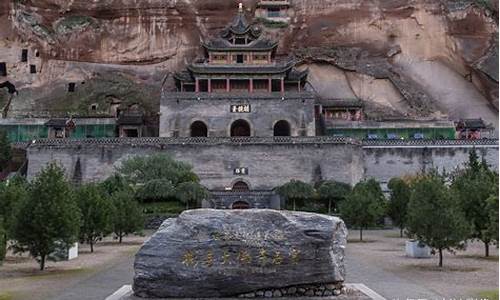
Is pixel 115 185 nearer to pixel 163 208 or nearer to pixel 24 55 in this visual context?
pixel 163 208

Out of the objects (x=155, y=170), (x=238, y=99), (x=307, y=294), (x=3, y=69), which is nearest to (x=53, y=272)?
(x=307, y=294)

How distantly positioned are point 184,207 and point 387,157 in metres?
17.1

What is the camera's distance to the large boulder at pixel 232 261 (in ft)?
38.7

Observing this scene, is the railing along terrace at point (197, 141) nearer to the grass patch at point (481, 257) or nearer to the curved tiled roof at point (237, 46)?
the curved tiled roof at point (237, 46)

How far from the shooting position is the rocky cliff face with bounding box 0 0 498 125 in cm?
5769

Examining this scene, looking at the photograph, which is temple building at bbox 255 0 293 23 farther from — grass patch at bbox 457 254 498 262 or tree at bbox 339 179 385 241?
grass patch at bbox 457 254 498 262

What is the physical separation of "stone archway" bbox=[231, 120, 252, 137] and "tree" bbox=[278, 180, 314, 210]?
9979mm

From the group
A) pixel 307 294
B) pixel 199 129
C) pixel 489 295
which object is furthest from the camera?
pixel 199 129

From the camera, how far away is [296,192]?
39.2 metres

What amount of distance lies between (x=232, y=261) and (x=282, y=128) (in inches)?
1507

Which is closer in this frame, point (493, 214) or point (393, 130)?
point (493, 214)

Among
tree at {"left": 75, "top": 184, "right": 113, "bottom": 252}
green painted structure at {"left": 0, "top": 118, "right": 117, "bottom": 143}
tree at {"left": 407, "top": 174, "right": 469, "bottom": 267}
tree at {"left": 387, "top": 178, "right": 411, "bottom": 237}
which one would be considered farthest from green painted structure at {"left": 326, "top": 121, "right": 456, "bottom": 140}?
tree at {"left": 407, "top": 174, "right": 469, "bottom": 267}

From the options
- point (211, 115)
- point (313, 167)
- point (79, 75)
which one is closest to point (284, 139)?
point (313, 167)

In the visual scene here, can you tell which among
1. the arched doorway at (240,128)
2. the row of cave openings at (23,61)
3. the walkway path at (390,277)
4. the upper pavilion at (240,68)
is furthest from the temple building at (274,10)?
the walkway path at (390,277)
